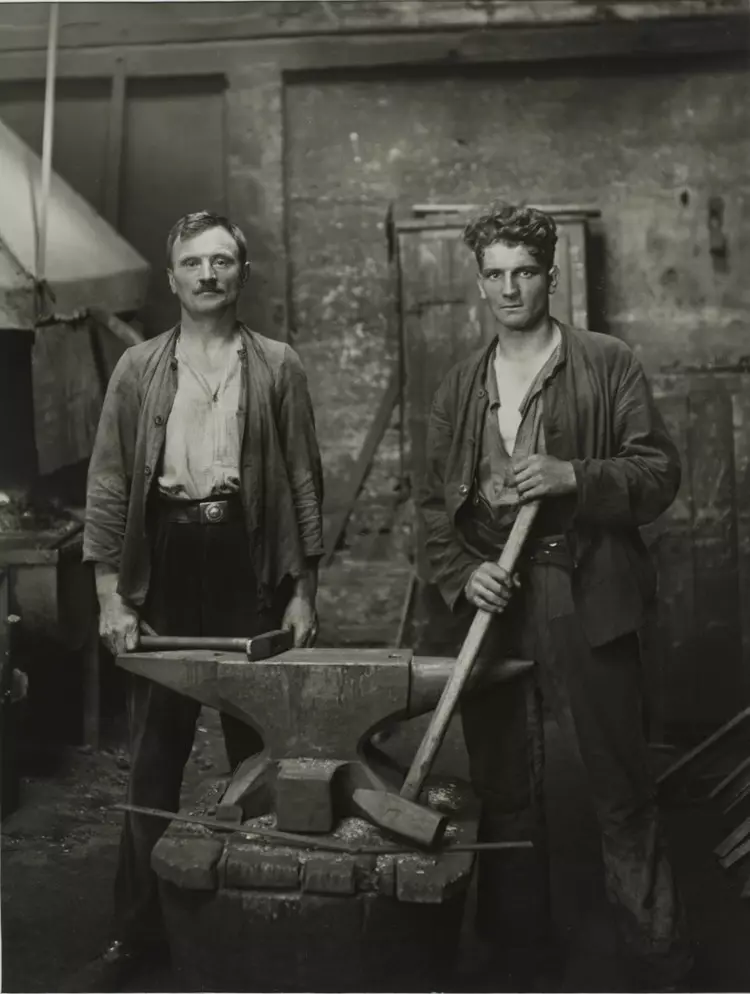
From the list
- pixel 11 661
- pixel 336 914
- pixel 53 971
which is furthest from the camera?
pixel 11 661

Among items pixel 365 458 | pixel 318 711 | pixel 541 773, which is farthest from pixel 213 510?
pixel 365 458

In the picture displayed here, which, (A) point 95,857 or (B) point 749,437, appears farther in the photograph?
(B) point 749,437

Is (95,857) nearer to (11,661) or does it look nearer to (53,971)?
(53,971)

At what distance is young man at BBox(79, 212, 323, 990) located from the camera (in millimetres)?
2861

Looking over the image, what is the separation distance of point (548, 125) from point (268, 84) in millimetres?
1069

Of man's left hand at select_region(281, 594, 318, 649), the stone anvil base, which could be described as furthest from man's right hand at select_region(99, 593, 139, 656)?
the stone anvil base

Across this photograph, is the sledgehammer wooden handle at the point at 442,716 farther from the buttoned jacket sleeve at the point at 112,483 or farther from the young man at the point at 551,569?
the buttoned jacket sleeve at the point at 112,483

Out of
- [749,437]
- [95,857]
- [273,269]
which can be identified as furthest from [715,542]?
[95,857]

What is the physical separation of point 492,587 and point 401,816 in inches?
22.8

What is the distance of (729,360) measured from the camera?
384cm

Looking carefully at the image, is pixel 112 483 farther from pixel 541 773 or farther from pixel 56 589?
pixel 541 773

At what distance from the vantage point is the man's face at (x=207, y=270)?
113 inches

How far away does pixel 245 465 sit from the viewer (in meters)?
2.85

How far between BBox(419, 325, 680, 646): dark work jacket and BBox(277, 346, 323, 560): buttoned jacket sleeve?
37cm
